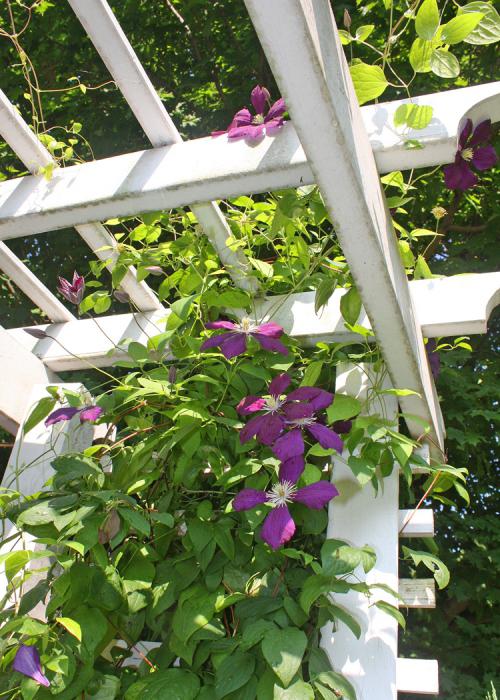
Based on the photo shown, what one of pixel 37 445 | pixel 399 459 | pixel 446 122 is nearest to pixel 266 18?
pixel 446 122

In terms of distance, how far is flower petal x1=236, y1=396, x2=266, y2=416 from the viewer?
134cm

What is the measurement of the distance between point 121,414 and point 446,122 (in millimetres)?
826

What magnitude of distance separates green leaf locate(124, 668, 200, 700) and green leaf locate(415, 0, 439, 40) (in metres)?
0.97

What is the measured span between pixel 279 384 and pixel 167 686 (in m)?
0.49

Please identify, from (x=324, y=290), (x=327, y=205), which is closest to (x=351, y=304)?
(x=324, y=290)

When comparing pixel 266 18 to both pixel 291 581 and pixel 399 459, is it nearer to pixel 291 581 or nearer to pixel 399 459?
pixel 399 459

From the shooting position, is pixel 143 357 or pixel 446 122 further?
pixel 143 357

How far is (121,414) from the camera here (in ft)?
5.16

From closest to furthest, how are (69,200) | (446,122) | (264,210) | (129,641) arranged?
(446,122), (69,200), (129,641), (264,210)

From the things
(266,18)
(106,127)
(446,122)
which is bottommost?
(106,127)

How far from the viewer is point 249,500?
127cm

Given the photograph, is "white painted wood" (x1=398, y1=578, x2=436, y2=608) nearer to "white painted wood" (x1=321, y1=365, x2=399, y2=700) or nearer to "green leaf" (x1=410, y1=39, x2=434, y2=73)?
"white painted wood" (x1=321, y1=365, x2=399, y2=700)

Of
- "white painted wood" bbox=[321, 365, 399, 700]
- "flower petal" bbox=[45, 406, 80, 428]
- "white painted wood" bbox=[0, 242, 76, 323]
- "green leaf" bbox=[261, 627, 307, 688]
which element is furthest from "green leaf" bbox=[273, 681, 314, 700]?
"white painted wood" bbox=[0, 242, 76, 323]

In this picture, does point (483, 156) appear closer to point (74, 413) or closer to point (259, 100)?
point (259, 100)
